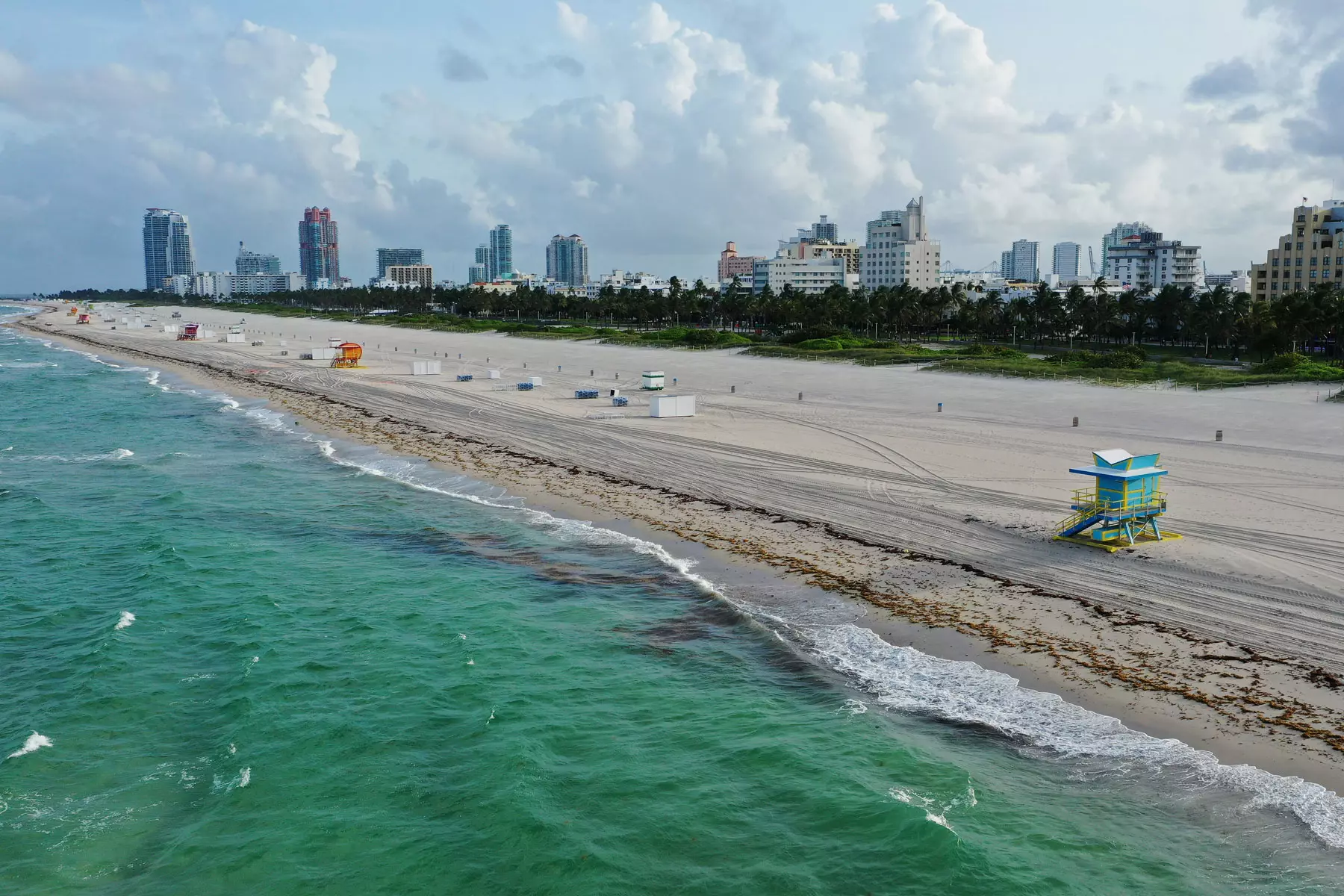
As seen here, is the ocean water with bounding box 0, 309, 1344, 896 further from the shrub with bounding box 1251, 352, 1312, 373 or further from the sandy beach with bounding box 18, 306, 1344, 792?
the shrub with bounding box 1251, 352, 1312, 373

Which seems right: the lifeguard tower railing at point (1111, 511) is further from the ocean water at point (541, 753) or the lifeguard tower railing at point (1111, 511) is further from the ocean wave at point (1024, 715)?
the ocean water at point (541, 753)

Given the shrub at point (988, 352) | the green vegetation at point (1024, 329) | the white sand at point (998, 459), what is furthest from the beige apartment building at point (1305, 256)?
the white sand at point (998, 459)

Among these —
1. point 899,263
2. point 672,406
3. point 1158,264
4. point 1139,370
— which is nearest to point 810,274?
point 899,263

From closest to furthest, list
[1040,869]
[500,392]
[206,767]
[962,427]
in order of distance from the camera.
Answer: [1040,869] → [206,767] → [962,427] → [500,392]

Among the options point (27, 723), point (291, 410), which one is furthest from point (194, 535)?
point (291, 410)

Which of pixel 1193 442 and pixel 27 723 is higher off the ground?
pixel 1193 442

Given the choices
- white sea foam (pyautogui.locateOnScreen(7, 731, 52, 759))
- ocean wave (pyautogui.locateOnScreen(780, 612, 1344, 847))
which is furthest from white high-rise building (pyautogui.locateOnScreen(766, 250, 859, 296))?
white sea foam (pyautogui.locateOnScreen(7, 731, 52, 759))

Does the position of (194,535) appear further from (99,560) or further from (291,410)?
(291,410)
